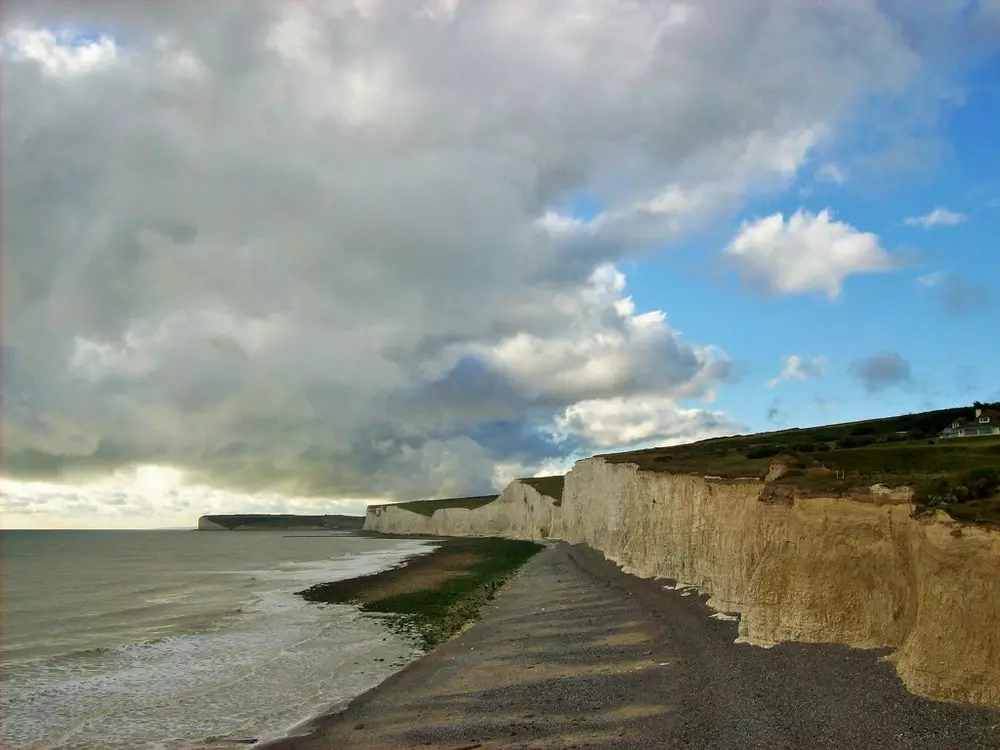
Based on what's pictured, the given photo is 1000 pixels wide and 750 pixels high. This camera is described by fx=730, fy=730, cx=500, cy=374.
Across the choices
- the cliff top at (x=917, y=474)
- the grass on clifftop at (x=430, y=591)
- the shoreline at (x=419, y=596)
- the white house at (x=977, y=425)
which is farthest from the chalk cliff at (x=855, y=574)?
the white house at (x=977, y=425)

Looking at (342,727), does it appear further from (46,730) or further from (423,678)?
(46,730)

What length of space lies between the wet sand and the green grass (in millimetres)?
5377

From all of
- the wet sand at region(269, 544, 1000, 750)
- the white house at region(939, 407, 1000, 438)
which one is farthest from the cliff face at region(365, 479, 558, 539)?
the wet sand at region(269, 544, 1000, 750)

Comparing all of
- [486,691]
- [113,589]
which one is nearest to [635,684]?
[486,691]

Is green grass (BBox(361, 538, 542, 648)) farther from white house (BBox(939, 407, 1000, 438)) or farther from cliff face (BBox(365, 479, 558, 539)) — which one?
cliff face (BBox(365, 479, 558, 539))

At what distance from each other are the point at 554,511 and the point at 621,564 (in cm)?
5590

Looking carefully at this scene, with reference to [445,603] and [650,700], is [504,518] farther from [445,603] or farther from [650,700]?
[650,700]

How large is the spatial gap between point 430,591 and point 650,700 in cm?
2863

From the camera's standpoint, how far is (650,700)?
14023 millimetres

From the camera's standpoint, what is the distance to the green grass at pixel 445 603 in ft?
92.2

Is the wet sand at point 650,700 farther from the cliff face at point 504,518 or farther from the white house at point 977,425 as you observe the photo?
the cliff face at point 504,518

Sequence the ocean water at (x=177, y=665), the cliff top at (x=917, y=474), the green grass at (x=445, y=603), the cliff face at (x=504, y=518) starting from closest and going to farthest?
Answer: the cliff top at (x=917, y=474), the ocean water at (x=177, y=665), the green grass at (x=445, y=603), the cliff face at (x=504, y=518)

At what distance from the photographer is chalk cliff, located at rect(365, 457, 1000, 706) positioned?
11.0m

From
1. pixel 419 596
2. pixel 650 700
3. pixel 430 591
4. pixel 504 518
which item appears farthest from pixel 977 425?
pixel 504 518
